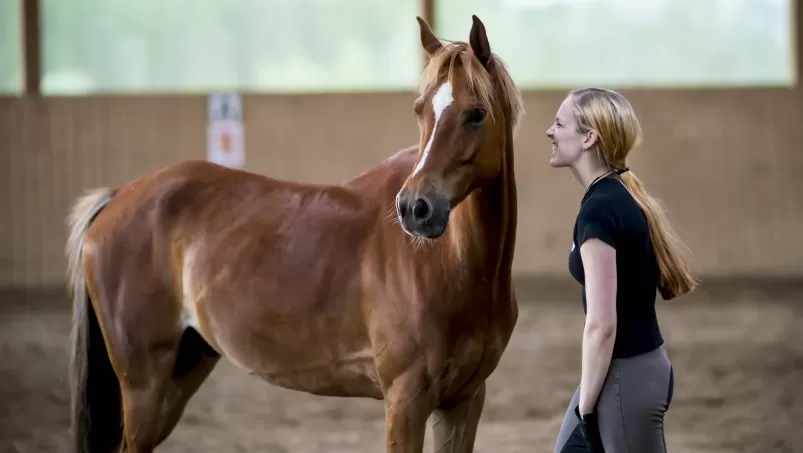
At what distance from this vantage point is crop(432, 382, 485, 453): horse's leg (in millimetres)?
2379

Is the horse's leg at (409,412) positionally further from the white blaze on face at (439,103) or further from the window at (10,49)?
the window at (10,49)

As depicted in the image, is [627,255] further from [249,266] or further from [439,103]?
[249,266]

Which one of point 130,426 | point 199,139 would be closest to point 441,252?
point 130,426

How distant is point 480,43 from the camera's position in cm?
212

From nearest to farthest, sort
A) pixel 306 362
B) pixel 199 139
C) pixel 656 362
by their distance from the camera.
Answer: pixel 656 362
pixel 306 362
pixel 199 139

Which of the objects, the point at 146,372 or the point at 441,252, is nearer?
the point at 441,252

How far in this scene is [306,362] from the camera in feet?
7.94

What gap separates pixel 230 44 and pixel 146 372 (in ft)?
19.0

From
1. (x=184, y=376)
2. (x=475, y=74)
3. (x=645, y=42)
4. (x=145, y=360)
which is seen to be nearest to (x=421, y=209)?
(x=475, y=74)

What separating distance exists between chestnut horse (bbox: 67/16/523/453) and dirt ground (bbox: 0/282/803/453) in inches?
51.7

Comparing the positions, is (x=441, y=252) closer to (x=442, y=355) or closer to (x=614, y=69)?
(x=442, y=355)

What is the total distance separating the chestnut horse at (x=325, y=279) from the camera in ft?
6.92

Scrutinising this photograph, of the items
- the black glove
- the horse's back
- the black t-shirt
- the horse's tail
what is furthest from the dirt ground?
the black t-shirt

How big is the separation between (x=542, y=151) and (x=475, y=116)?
6.11 metres
